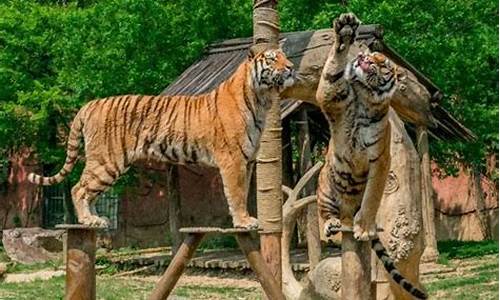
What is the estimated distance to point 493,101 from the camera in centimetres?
1412

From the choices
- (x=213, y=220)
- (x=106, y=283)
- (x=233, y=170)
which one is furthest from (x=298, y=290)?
(x=213, y=220)

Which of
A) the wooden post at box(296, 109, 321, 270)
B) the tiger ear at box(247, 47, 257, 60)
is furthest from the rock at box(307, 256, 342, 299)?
the wooden post at box(296, 109, 321, 270)

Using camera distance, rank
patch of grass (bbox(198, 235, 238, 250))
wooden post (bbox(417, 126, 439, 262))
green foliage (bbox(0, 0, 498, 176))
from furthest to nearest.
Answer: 1. patch of grass (bbox(198, 235, 238, 250))
2. green foliage (bbox(0, 0, 498, 176))
3. wooden post (bbox(417, 126, 439, 262))

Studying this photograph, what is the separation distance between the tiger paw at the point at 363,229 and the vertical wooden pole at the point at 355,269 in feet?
0.11

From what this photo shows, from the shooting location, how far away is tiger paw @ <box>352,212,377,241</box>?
425 centimetres

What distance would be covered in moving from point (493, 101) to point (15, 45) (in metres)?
7.90

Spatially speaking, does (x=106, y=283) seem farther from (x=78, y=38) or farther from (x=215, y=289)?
(x=78, y=38)

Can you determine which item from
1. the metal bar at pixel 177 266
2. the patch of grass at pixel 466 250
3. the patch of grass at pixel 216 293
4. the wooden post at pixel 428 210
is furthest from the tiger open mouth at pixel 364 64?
the patch of grass at pixel 466 250

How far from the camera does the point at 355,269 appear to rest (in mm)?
4266

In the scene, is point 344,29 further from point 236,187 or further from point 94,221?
point 94,221

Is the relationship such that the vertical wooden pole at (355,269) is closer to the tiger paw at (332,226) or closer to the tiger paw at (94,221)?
the tiger paw at (332,226)

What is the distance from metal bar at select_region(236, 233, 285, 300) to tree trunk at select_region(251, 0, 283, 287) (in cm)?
109

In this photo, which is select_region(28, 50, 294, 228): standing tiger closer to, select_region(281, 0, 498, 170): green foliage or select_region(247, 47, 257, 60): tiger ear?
select_region(247, 47, 257, 60): tiger ear

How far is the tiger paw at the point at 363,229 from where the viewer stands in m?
4.25
